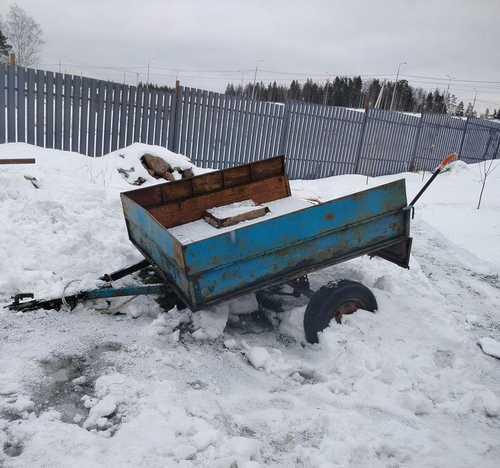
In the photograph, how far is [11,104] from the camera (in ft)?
24.3

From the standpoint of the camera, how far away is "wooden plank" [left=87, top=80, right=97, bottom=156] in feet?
26.9

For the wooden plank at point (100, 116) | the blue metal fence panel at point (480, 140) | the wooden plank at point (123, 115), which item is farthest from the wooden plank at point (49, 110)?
the blue metal fence panel at point (480, 140)

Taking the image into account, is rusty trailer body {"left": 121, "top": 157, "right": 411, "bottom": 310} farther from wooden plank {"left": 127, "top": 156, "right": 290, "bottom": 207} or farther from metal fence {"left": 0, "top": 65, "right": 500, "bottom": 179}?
metal fence {"left": 0, "top": 65, "right": 500, "bottom": 179}

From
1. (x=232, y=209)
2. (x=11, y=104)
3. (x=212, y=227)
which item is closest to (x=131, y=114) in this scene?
(x=11, y=104)

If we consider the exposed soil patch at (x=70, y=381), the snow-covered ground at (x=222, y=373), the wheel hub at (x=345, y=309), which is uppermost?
the wheel hub at (x=345, y=309)

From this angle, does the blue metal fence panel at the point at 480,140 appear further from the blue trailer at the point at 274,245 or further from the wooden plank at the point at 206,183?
the blue trailer at the point at 274,245

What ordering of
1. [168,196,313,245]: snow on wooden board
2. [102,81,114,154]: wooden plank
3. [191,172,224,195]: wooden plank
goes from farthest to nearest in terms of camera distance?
[102,81,114,154]: wooden plank < [191,172,224,195]: wooden plank < [168,196,313,245]: snow on wooden board

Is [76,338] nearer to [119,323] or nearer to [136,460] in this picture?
[119,323]

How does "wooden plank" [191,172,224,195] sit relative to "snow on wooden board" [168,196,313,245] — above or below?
above

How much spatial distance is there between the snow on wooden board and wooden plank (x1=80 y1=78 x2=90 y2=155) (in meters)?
4.89

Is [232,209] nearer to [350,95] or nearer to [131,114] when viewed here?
[131,114]

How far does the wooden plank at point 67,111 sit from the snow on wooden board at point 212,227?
493 cm

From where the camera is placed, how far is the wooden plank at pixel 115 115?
8453 mm

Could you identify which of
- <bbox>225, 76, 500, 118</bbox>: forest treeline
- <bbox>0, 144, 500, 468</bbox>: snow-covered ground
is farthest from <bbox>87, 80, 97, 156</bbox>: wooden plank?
<bbox>225, 76, 500, 118</bbox>: forest treeline
